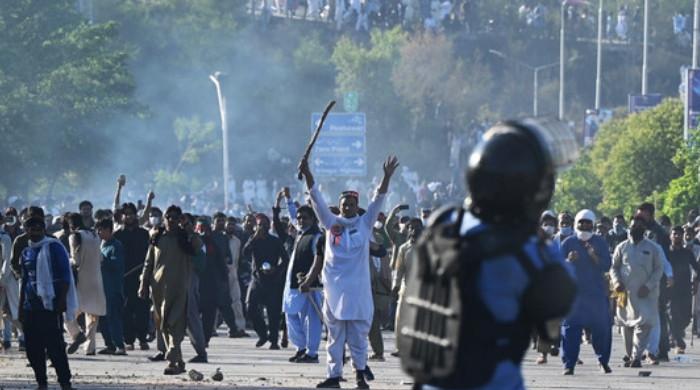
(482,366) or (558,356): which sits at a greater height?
(482,366)

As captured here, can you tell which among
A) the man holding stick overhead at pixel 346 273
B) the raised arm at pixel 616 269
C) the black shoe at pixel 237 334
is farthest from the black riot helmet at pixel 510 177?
the black shoe at pixel 237 334

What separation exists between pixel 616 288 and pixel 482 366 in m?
13.5

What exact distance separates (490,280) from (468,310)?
0.12 m

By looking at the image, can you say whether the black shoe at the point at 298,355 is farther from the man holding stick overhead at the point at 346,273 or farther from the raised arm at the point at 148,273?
the man holding stick overhead at the point at 346,273

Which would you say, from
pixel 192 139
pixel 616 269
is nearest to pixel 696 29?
pixel 616 269

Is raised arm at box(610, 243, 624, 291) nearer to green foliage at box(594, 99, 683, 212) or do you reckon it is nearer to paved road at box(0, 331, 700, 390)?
paved road at box(0, 331, 700, 390)

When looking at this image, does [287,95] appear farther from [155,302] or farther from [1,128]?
[155,302]

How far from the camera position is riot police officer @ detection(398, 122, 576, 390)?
24.8 feet

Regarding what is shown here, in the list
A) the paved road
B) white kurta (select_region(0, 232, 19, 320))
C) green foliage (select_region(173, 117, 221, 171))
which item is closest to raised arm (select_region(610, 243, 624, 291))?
the paved road

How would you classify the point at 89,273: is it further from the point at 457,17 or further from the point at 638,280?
the point at 457,17

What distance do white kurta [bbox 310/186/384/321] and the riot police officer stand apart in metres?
8.62

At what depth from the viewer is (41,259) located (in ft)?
53.7

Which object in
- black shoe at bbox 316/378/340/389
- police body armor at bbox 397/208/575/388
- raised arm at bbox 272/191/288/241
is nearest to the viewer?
police body armor at bbox 397/208/575/388

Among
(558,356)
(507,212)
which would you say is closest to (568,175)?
(558,356)
